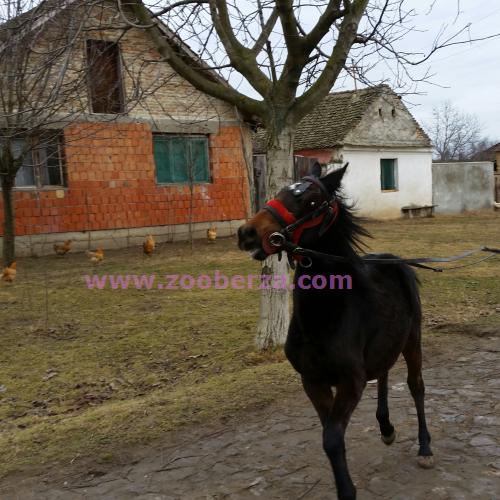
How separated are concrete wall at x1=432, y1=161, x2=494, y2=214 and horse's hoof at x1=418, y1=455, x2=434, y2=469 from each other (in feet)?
76.3

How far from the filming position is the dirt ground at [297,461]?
318 centimetres

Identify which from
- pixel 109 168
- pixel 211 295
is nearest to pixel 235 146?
pixel 109 168

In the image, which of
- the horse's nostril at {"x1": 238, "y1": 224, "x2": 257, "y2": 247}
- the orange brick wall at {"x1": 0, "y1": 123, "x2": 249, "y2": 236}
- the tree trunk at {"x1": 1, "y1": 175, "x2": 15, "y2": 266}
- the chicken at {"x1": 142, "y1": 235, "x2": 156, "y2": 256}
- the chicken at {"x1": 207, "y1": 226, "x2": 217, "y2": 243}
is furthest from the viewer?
the chicken at {"x1": 207, "y1": 226, "x2": 217, "y2": 243}

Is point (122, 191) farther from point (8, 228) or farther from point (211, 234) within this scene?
point (8, 228)

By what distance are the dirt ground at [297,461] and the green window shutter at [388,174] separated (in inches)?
761

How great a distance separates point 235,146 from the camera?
16.7 meters

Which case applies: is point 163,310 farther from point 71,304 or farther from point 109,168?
point 109,168

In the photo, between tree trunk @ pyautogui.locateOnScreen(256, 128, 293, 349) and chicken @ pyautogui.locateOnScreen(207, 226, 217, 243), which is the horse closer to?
tree trunk @ pyautogui.locateOnScreen(256, 128, 293, 349)

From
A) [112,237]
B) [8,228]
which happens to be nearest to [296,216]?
[8,228]

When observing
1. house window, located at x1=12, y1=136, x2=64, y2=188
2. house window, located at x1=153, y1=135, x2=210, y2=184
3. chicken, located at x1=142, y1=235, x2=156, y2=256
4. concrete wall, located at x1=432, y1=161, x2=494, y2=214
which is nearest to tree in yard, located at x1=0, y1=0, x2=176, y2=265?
house window, located at x1=12, y1=136, x2=64, y2=188

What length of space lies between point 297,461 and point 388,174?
2112 centimetres

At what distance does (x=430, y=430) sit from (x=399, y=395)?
0.69m

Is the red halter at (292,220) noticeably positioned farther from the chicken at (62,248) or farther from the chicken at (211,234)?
the chicken at (211,234)

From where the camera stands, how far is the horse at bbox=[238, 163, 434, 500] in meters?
2.76
